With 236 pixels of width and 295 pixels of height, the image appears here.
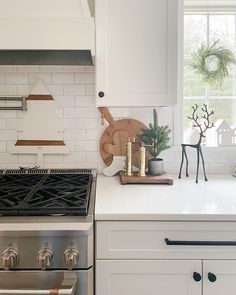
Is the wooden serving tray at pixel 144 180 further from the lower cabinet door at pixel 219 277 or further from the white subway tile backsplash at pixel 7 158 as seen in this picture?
the white subway tile backsplash at pixel 7 158

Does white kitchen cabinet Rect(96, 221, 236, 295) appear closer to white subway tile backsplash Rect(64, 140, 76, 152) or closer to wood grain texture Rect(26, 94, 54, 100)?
white subway tile backsplash Rect(64, 140, 76, 152)

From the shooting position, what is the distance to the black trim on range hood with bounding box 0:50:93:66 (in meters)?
1.83

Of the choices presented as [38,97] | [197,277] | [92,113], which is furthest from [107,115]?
[197,277]

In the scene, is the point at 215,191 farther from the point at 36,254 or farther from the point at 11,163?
the point at 11,163

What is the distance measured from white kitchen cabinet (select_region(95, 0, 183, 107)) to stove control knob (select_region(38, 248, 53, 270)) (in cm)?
81

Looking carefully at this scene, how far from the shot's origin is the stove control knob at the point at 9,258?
119 cm

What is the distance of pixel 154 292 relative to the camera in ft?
4.39

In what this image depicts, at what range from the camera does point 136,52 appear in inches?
67.2

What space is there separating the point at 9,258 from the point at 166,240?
59cm

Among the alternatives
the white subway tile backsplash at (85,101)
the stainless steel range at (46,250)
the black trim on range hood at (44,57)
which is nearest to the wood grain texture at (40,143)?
the white subway tile backsplash at (85,101)

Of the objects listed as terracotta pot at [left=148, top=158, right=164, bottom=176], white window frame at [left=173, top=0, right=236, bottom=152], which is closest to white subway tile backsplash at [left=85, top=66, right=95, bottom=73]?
white window frame at [left=173, top=0, right=236, bottom=152]

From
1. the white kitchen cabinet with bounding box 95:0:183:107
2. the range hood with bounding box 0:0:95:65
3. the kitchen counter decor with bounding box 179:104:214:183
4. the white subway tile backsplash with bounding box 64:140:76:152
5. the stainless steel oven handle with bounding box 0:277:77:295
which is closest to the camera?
the stainless steel oven handle with bounding box 0:277:77:295

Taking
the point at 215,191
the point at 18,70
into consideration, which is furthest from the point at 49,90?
the point at 215,191

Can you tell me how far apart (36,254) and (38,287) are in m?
0.12
